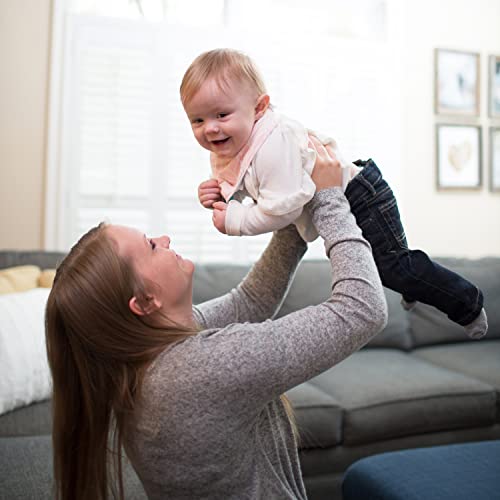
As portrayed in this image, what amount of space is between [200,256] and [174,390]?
2.30 m

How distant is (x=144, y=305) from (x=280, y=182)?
12.8 inches

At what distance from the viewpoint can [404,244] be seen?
1.16m

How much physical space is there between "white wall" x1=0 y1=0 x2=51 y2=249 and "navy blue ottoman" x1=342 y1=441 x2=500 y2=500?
2071 millimetres

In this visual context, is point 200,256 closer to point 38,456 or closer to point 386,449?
point 386,449

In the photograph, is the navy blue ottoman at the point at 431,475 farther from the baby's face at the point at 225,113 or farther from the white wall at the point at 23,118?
the white wall at the point at 23,118

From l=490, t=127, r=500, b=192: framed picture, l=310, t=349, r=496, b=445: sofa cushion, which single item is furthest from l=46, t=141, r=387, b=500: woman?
l=490, t=127, r=500, b=192: framed picture

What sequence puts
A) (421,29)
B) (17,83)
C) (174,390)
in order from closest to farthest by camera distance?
1. (174,390)
2. (17,83)
3. (421,29)

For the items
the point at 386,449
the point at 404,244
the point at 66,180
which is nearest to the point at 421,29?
the point at 66,180

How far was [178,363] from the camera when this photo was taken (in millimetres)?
896

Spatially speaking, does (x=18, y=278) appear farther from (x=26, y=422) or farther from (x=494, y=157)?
(x=494, y=157)

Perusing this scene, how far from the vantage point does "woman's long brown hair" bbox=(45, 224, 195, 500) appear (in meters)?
0.94

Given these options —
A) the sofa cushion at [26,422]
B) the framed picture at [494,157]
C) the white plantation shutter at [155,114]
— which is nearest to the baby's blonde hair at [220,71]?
the sofa cushion at [26,422]

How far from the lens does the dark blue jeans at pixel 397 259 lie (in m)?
1.11

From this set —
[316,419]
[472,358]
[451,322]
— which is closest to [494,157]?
[451,322]
